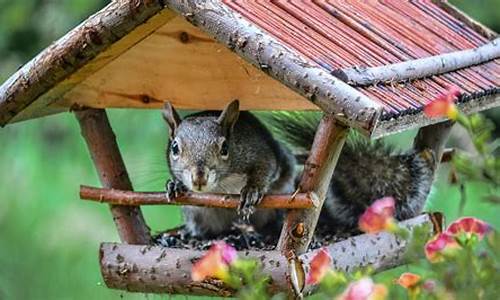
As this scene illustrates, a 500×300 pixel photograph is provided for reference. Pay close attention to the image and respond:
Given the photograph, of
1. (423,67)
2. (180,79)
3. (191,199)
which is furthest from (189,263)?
(423,67)

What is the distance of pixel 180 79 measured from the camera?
7.18 ft

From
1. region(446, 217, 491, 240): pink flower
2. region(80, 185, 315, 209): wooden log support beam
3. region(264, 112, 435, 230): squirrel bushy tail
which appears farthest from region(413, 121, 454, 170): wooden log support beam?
region(446, 217, 491, 240): pink flower

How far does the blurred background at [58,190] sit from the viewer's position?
12.5 feet

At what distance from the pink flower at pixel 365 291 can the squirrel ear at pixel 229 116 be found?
97 cm

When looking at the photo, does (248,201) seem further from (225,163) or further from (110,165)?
(110,165)

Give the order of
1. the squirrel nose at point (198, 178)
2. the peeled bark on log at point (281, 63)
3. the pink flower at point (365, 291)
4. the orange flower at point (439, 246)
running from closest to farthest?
the pink flower at point (365, 291) → the orange flower at point (439, 246) → the peeled bark on log at point (281, 63) → the squirrel nose at point (198, 178)

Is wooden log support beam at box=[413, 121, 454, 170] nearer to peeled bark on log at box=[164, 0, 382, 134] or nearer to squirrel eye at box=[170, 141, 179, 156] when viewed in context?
squirrel eye at box=[170, 141, 179, 156]

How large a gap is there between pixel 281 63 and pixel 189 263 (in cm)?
43

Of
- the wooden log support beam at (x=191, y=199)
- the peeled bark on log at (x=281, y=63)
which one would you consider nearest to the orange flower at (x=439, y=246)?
the peeled bark on log at (x=281, y=63)

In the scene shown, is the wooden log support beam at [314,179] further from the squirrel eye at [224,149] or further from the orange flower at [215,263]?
the orange flower at [215,263]

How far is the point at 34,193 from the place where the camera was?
4.16 metres

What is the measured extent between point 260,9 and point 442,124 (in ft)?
1.94

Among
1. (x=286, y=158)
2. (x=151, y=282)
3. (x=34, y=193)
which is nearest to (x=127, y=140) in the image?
(x=34, y=193)

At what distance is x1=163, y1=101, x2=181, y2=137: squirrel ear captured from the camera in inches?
86.0
